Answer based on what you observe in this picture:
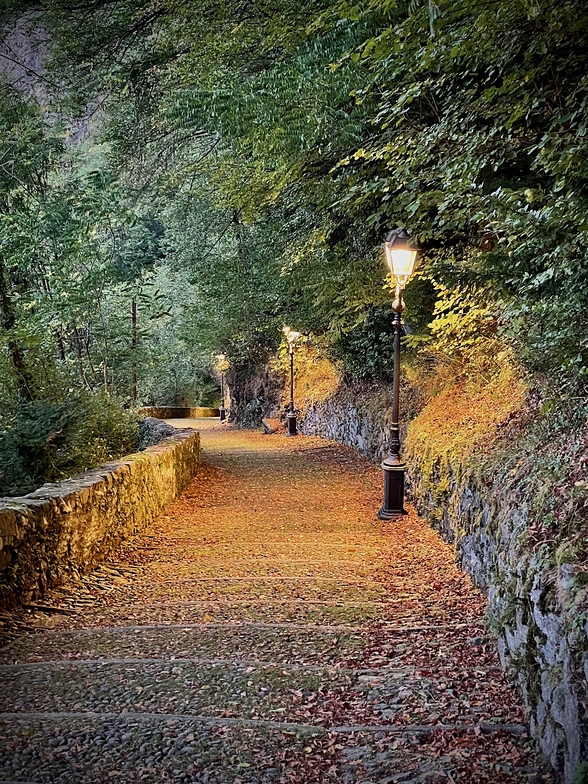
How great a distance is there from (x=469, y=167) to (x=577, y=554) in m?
3.16

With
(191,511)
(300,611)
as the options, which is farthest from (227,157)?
(300,611)

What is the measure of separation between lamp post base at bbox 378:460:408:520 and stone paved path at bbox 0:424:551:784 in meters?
1.16

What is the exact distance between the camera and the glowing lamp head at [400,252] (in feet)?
20.9

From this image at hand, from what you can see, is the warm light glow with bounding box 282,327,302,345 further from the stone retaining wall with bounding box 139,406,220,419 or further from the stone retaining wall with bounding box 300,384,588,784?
the stone retaining wall with bounding box 139,406,220,419

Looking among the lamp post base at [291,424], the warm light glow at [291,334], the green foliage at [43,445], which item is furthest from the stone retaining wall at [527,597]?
the lamp post base at [291,424]

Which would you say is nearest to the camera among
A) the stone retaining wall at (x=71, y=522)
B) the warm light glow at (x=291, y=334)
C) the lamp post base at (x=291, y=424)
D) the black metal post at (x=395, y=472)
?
the stone retaining wall at (x=71, y=522)

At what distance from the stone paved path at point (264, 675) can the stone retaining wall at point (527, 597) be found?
18cm

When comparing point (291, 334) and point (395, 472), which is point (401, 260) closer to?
point (395, 472)

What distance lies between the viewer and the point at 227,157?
952 cm

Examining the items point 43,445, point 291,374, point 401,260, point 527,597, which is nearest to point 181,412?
point 291,374

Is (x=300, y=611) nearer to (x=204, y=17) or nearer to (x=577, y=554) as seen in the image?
(x=577, y=554)

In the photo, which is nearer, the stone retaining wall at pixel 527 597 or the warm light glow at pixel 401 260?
the stone retaining wall at pixel 527 597

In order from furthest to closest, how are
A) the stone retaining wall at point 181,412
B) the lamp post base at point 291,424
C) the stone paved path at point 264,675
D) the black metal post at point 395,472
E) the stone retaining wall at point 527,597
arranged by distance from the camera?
the stone retaining wall at point 181,412
the lamp post base at point 291,424
the black metal post at point 395,472
the stone paved path at point 264,675
the stone retaining wall at point 527,597

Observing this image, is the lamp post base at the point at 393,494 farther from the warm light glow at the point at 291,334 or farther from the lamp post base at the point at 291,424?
the lamp post base at the point at 291,424
